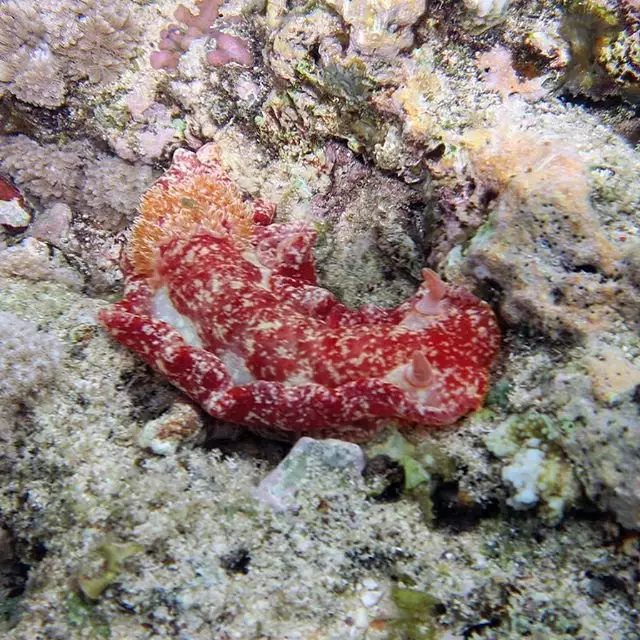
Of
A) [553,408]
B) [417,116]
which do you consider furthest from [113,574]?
[417,116]

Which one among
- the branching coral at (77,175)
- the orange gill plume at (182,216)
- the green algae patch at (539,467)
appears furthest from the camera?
the branching coral at (77,175)

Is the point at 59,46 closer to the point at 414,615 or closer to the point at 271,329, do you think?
the point at 271,329

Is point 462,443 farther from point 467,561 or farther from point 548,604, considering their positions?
point 548,604

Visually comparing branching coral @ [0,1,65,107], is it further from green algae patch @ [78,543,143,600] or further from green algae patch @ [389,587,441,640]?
green algae patch @ [389,587,441,640]

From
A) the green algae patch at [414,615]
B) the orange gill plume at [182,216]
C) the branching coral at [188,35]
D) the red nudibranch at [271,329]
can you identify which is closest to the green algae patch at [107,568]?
the red nudibranch at [271,329]

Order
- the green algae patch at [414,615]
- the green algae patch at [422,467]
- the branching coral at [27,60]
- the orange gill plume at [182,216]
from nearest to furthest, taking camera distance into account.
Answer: the green algae patch at [414,615], the green algae patch at [422,467], the orange gill plume at [182,216], the branching coral at [27,60]

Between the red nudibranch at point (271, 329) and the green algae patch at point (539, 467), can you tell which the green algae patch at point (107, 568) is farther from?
the green algae patch at point (539, 467)

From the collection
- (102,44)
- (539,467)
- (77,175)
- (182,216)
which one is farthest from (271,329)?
(102,44)
